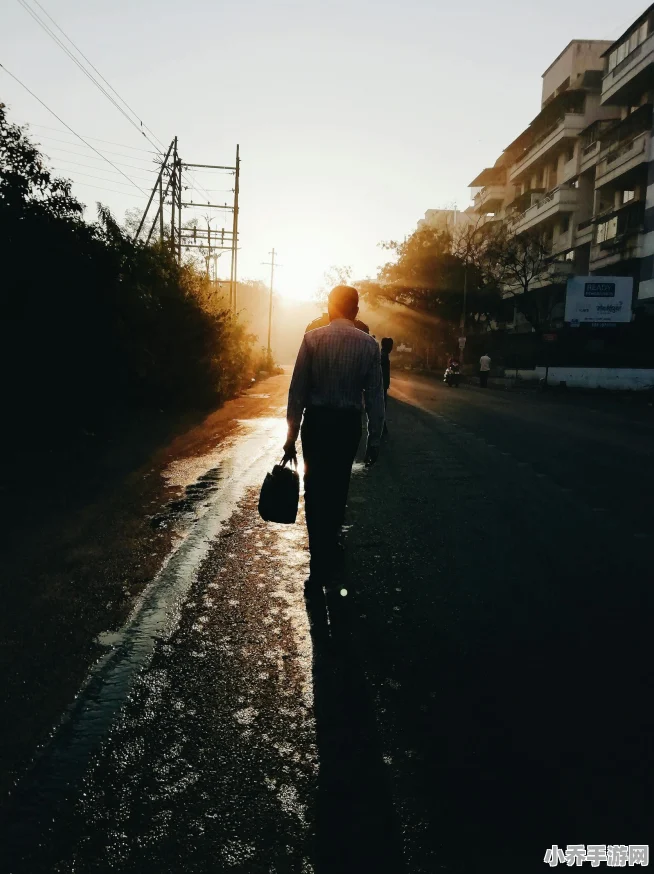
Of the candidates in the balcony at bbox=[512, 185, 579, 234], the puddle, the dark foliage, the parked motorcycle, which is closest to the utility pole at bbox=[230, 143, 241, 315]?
the parked motorcycle

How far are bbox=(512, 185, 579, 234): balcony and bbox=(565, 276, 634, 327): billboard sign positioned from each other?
13734 millimetres

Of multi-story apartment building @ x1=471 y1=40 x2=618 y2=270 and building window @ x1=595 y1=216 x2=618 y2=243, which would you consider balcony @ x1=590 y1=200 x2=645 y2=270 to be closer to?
building window @ x1=595 y1=216 x2=618 y2=243

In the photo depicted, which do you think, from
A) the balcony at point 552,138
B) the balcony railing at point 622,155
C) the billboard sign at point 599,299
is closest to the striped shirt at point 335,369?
the billboard sign at point 599,299

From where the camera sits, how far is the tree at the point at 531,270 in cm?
5309

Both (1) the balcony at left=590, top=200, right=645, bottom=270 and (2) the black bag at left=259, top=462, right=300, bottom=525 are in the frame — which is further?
(1) the balcony at left=590, top=200, right=645, bottom=270

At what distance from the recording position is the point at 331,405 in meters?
5.10

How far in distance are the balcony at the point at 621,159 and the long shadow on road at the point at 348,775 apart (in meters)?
42.9

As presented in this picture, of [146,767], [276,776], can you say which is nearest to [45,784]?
[146,767]

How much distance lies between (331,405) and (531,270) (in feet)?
176

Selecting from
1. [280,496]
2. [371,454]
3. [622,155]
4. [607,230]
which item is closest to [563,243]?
[607,230]

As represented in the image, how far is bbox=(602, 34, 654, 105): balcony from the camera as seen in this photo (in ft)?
130

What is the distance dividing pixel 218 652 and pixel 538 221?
56787mm

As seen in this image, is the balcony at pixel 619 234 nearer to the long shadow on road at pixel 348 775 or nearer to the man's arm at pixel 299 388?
the man's arm at pixel 299 388

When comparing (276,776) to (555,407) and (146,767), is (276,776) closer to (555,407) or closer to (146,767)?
(146,767)
